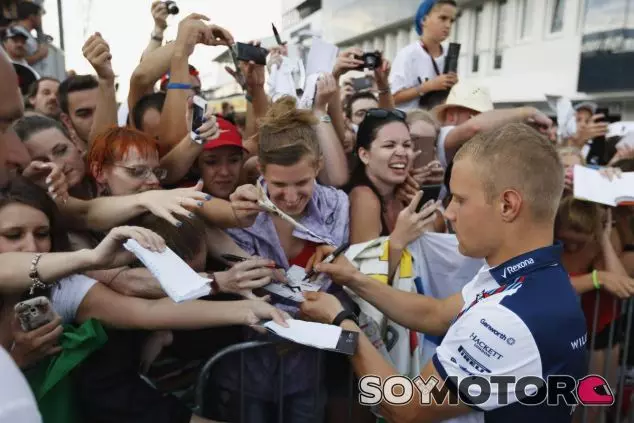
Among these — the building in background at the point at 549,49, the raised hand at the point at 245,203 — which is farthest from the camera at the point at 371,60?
the building in background at the point at 549,49

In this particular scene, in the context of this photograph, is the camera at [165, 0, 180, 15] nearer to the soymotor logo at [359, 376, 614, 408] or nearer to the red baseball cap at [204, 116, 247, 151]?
the red baseball cap at [204, 116, 247, 151]

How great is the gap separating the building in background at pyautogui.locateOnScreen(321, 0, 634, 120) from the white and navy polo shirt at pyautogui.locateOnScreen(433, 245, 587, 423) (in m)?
11.8

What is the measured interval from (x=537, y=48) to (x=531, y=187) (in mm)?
17530

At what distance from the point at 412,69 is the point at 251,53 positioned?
7.87ft

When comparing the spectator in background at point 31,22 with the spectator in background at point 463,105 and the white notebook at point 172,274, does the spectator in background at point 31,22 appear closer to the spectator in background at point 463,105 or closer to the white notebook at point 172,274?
the spectator in background at point 463,105

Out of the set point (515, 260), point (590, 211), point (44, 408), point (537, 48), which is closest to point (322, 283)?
point (515, 260)

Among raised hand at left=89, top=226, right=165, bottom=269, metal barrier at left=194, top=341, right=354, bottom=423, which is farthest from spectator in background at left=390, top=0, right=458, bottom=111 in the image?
raised hand at left=89, top=226, right=165, bottom=269

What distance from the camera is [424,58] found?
5.02 m

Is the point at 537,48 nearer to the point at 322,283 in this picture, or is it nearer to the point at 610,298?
the point at 610,298

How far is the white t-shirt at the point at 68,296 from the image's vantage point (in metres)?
1.82

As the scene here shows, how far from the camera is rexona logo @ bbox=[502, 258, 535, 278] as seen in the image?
4.86 feet

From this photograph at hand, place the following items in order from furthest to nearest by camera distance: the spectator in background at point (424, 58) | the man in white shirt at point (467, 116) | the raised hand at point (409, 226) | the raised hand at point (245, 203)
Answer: the spectator in background at point (424, 58) < the man in white shirt at point (467, 116) < the raised hand at point (409, 226) < the raised hand at point (245, 203)

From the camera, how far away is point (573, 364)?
1.47 m

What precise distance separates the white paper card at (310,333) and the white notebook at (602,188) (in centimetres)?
166
